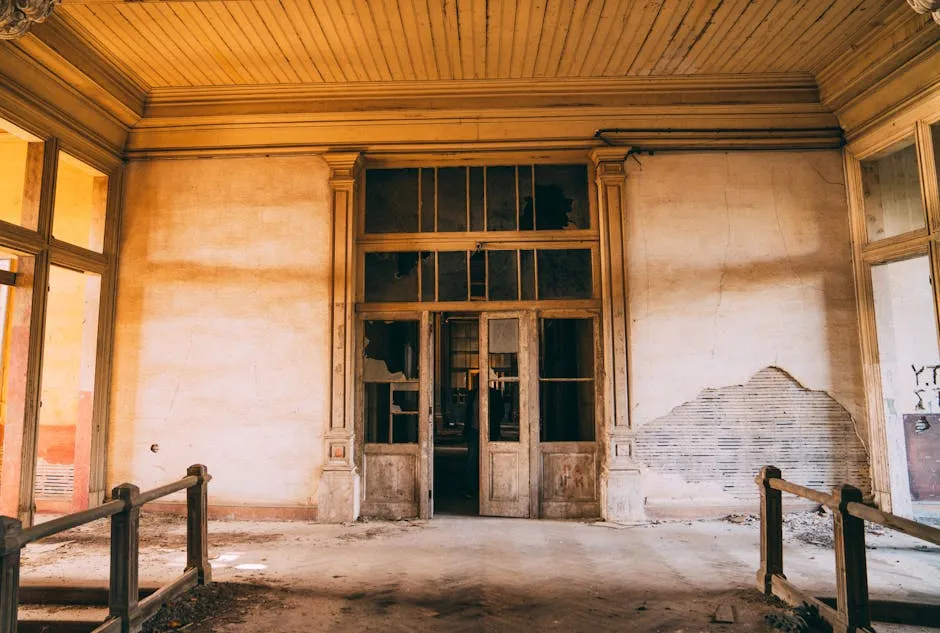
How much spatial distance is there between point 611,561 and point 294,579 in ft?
8.01

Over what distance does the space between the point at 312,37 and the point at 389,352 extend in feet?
10.5

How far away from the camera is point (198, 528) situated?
393cm

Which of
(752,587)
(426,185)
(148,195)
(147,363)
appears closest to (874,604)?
(752,587)

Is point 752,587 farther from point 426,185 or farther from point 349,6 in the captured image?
point 349,6

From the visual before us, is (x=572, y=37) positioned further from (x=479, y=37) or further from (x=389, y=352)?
(x=389, y=352)

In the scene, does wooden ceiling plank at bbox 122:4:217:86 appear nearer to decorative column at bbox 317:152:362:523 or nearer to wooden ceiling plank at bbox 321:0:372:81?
wooden ceiling plank at bbox 321:0:372:81

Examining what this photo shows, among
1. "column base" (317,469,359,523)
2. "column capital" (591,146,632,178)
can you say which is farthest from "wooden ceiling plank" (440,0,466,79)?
"column base" (317,469,359,523)

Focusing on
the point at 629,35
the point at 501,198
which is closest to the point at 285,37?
the point at 501,198

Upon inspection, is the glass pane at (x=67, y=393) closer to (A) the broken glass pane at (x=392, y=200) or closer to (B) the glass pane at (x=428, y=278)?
(A) the broken glass pane at (x=392, y=200)

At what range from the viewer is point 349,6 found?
15.9ft

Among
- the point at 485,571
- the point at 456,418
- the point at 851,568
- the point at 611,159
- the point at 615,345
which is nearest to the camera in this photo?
the point at 851,568

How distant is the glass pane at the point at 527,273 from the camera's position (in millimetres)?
6172

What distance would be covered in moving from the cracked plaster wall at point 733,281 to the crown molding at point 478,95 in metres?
0.67

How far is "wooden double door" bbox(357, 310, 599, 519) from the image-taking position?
5.96m
